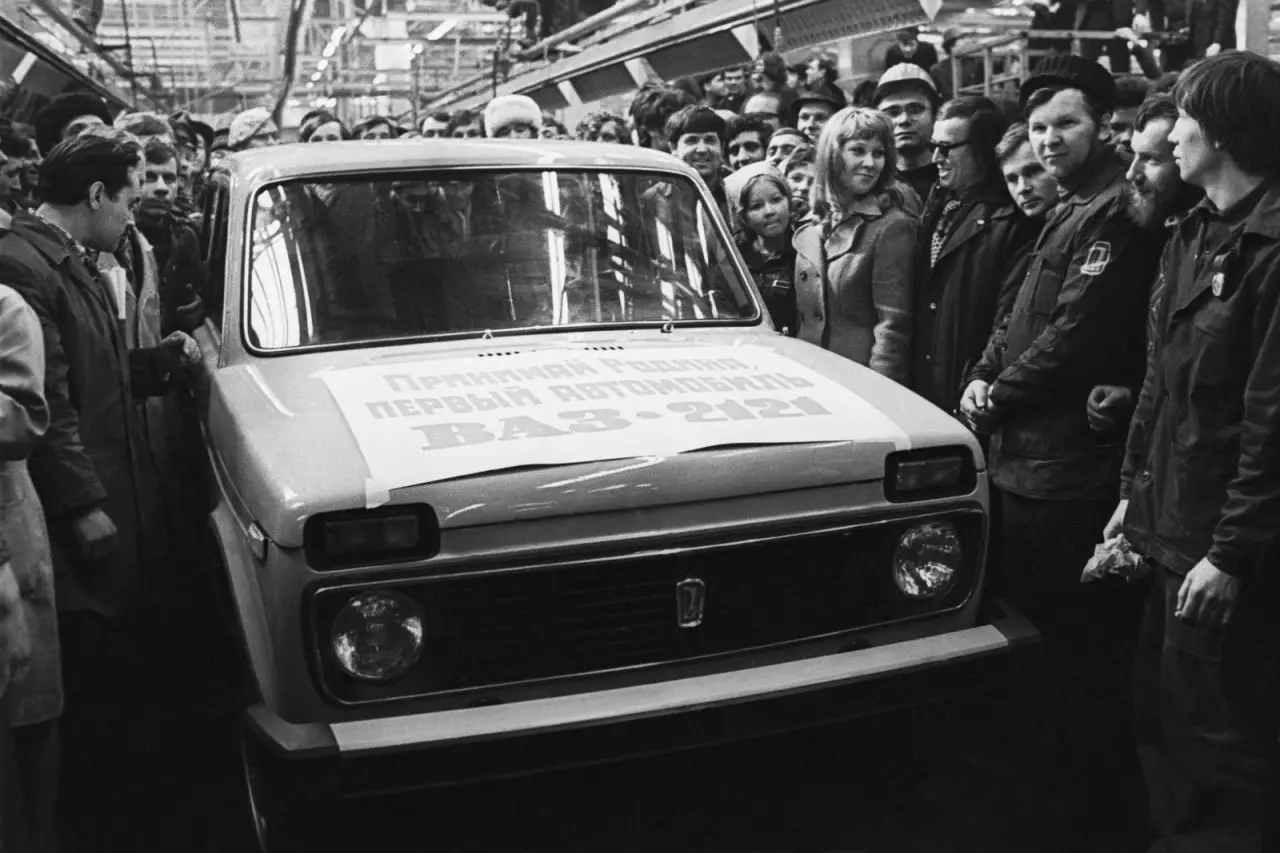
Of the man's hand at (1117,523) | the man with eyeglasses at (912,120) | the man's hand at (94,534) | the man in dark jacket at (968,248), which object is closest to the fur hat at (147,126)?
the man with eyeglasses at (912,120)

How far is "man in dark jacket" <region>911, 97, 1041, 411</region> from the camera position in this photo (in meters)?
4.39

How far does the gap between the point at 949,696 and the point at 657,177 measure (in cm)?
197

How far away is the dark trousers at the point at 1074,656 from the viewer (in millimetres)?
3727

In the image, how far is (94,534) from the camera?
11.0 feet

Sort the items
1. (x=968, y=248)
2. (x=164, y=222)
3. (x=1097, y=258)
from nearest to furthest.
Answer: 1. (x=1097, y=258)
2. (x=968, y=248)
3. (x=164, y=222)

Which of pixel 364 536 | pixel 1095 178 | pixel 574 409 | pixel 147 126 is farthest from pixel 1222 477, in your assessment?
pixel 147 126

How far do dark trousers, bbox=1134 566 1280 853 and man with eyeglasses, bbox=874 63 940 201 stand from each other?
302 cm

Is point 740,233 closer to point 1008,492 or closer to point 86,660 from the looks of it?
point 1008,492

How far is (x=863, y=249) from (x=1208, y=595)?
7.32 ft

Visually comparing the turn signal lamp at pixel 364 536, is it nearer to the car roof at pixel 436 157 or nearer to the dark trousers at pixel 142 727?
the dark trousers at pixel 142 727

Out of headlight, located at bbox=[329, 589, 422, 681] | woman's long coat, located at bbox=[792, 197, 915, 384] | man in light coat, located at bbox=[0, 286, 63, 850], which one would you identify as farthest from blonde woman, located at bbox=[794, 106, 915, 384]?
man in light coat, located at bbox=[0, 286, 63, 850]

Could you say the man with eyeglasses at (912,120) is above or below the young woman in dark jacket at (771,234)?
above

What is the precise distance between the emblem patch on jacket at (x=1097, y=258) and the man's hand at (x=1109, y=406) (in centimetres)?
35

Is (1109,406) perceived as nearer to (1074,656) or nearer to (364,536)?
(1074,656)
